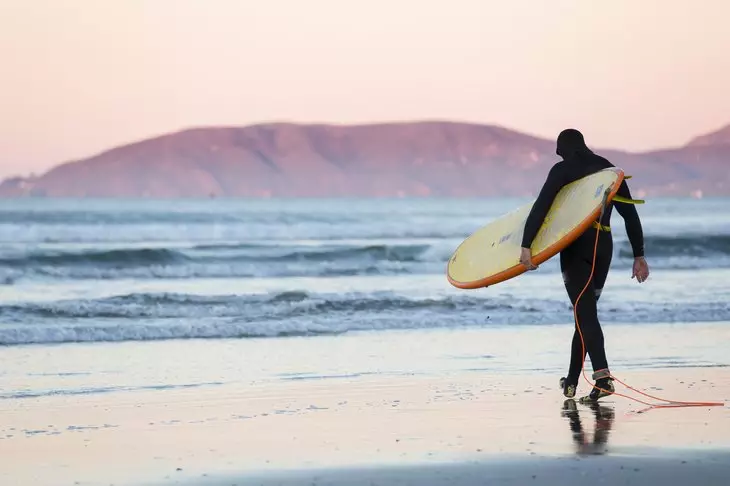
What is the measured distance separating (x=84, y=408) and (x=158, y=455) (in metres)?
1.74

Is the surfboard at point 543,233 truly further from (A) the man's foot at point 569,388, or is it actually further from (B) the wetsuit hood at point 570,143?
(A) the man's foot at point 569,388

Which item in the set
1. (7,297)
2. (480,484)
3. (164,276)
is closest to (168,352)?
(480,484)

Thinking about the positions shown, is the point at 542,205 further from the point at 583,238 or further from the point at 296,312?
the point at 296,312

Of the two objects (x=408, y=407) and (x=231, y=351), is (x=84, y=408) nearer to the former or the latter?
(x=408, y=407)

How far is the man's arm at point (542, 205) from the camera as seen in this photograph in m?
6.91

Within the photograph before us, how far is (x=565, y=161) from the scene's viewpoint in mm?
7000

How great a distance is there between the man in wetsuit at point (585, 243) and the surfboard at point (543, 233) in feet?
0.28

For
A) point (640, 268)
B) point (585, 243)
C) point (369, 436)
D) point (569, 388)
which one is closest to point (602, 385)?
point (569, 388)

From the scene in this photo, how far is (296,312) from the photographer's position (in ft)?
47.0

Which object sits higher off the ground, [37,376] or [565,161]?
[565,161]

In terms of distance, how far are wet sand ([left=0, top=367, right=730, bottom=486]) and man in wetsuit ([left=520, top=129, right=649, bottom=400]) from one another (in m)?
0.43

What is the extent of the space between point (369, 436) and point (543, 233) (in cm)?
163

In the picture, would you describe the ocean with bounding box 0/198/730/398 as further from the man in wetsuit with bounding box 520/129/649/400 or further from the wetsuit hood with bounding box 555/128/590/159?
the wetsuit hood with bounding box 555/128/590/159

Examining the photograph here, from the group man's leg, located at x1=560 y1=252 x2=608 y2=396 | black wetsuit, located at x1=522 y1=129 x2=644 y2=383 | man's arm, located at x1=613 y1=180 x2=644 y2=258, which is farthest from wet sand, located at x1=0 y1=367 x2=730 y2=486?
man's arm, located at x1=613 y1=180 x2=644 y2=258
